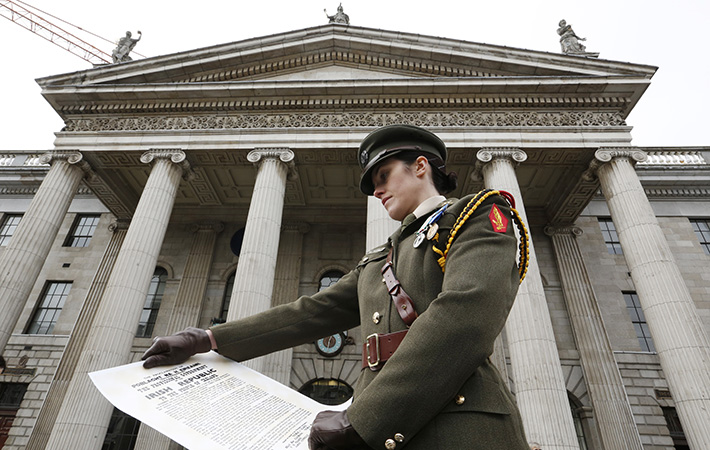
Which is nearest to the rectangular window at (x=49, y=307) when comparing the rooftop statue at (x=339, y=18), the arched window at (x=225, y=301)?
the arched window at (x=225, y=301)

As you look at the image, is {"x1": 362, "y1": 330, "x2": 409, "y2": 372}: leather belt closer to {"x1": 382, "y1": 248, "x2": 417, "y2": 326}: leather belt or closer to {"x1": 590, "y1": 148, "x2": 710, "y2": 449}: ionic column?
{"x1": 382, "y1": 248, "x2": 417, "y2": 326}: leather belt

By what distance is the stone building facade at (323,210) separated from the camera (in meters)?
11.7

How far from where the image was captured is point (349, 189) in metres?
17.3

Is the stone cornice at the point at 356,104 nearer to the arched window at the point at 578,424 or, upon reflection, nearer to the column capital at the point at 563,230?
the column capital at the point at 563,230

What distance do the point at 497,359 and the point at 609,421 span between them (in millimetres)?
4164

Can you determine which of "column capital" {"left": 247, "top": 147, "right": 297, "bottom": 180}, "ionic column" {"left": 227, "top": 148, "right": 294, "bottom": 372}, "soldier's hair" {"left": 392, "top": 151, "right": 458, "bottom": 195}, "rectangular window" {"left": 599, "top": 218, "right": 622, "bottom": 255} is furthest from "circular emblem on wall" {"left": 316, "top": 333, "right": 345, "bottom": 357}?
"soldier's hair" {"left": 392, "top": 151, "right": 458, "bottom": 195}

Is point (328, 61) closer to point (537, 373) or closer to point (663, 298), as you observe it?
point (537, 373)

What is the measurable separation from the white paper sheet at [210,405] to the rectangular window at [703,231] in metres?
21.0

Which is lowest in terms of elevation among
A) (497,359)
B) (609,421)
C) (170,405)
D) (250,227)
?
(170,405)

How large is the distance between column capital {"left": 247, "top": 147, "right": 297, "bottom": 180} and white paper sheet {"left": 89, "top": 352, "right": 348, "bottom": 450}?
12.0 meters

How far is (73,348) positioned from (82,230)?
6.04m

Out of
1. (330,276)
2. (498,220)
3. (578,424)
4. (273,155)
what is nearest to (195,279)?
(330,276)

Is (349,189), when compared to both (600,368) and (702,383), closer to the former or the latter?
(600,368)

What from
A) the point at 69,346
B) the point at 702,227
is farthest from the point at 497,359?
the point at 69,346
